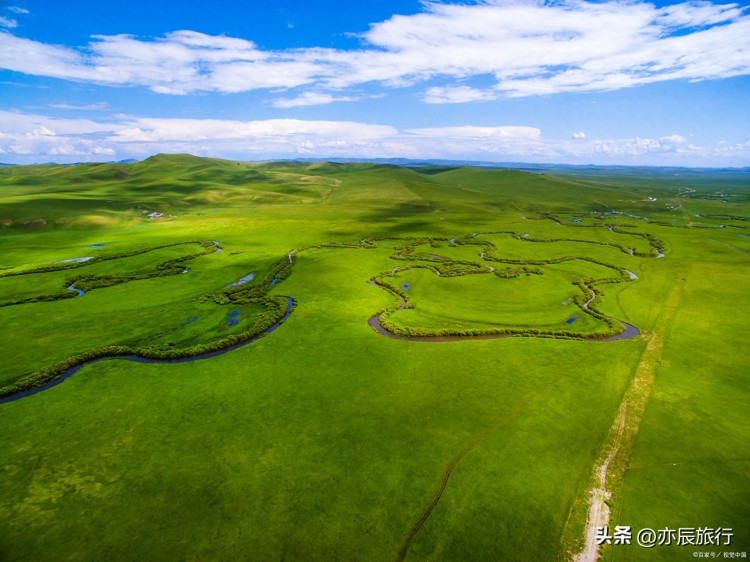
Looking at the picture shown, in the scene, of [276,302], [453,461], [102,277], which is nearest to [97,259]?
[102,277]

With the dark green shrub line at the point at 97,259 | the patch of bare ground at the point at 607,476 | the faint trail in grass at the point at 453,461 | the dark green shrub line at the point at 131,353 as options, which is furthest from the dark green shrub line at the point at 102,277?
the patch of bare ground at the point at 607,476

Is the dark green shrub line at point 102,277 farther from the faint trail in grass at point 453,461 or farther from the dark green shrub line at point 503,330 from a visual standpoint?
the faint trail in grass at point 453,461

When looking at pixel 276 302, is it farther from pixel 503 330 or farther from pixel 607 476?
pixel 607 476

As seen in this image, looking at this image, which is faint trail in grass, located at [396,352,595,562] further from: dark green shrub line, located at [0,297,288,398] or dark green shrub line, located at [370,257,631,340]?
dark green shrub line, located at [0,297,288,398]

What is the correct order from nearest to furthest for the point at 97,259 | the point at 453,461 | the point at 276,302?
the point at 453,461 → the point at 276,302 → the point at 97,259

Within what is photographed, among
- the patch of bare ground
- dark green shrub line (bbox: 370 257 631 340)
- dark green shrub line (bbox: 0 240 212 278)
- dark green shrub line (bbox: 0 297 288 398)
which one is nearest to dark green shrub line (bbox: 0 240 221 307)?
dark green shrub line (bbox: 0 240 212 278)

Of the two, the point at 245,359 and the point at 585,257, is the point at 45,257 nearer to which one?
the point at 245,359
